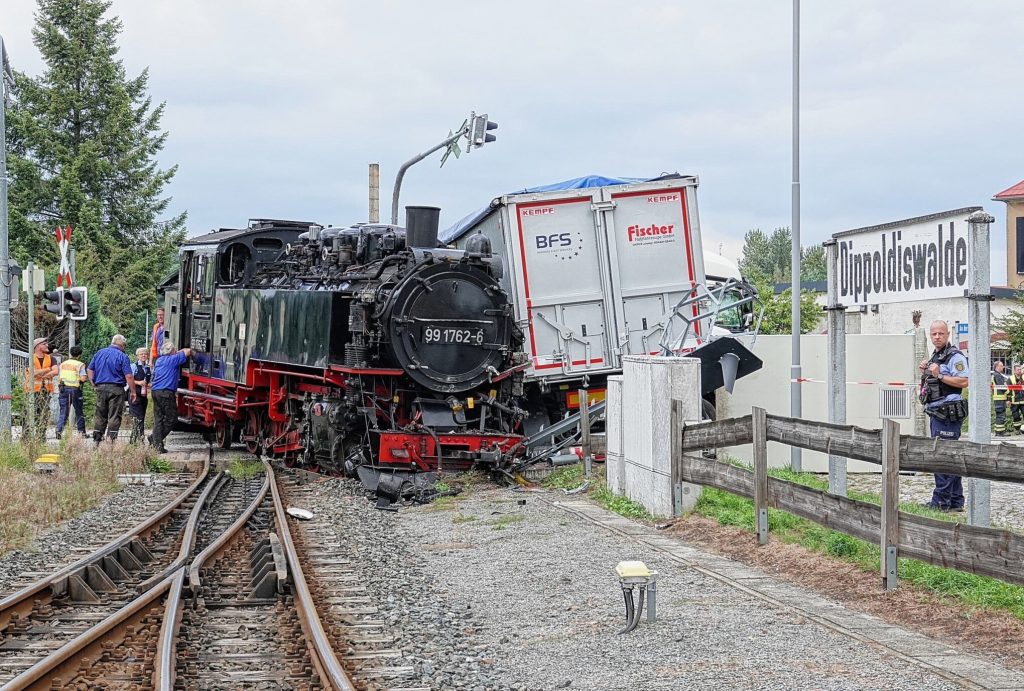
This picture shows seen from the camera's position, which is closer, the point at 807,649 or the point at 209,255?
the point at 807,649

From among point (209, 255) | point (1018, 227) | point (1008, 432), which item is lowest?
point (1008, 432)

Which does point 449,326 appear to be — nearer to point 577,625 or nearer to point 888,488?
point 577,625

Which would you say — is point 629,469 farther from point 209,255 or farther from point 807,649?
point 209,255

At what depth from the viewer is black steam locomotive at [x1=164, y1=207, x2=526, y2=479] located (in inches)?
558

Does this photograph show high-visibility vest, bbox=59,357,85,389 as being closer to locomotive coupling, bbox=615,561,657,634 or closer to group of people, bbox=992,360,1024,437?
locomotive coupling, bbox=615,561,657,634

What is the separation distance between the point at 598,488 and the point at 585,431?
135 cm

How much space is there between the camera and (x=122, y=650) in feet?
22.0

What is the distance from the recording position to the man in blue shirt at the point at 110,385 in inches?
743

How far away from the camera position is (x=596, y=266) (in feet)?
50.5

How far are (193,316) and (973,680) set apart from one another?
1648 centimetres

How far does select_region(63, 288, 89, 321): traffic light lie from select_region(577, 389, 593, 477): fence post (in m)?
7.98

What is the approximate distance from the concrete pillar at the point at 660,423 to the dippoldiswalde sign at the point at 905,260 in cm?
217

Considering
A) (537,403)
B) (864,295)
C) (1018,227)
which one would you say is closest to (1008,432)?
(537,403)

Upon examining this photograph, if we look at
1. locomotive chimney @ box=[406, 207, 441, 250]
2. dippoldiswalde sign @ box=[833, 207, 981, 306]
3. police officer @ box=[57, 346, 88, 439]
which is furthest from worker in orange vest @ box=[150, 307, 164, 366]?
dippoldiswalde sign @ box=[833, 207, 981, 306]
